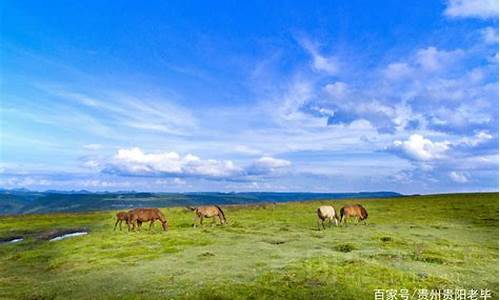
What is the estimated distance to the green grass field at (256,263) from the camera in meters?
24.8

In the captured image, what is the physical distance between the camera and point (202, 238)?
42938 millimetres

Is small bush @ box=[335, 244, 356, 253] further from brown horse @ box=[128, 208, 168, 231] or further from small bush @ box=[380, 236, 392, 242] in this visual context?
brown horse @ box=[128, 208, 168, 231]

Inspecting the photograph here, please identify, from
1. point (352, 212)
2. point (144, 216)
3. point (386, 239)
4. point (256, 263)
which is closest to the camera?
point (256, 263)

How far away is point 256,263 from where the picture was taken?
99.1ft

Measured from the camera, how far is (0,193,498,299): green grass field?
24.8 metres

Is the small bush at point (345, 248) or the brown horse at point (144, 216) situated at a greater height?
the brown horse at point (144, 216)

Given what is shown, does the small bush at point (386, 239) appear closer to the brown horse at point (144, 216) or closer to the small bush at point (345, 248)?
the small bush at point (345, 248)

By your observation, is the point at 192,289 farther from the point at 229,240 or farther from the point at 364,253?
the point at 229,240

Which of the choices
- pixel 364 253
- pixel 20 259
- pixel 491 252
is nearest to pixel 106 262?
pixel 20 259

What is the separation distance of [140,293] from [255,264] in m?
8.36

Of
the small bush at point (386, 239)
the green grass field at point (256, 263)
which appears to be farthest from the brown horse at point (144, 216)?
the small bush at point (386, 239)

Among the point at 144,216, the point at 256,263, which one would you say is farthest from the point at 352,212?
the point at 256,263

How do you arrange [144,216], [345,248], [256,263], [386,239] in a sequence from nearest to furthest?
[256,263] < [345,248] < [386,239] < [144,216]

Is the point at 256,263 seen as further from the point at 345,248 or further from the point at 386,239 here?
the point at 386,239
